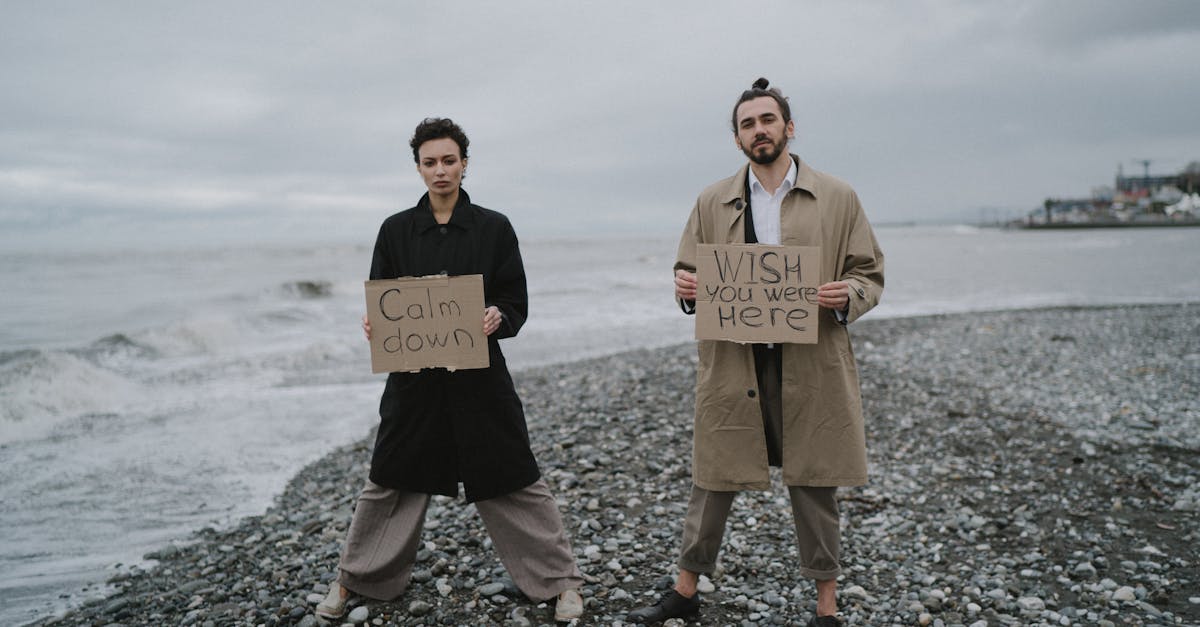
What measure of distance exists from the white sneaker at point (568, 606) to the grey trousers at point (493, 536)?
0.04m

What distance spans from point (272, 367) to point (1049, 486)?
47.7 ft

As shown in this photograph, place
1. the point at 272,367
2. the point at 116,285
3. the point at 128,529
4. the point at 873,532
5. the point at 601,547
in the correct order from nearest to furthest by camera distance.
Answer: the point at 601,547 → the point at 873,532 → the point at 128,529 → the point at 272,367 → the point at 116,285

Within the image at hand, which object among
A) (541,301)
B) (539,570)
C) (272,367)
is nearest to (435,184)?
(539,570)

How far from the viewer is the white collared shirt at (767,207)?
3848 millimetres

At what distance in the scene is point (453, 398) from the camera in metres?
4.02

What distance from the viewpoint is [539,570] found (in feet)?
13.9

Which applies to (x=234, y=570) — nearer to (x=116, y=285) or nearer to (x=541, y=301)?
(x=541, y=301)

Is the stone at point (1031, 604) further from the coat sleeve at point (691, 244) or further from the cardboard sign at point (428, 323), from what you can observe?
the cardboard sign at point (428, 323)

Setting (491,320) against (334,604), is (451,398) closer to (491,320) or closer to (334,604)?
(491,320)

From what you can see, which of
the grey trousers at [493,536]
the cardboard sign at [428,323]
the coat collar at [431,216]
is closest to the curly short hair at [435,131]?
the coat collar at [431,216]

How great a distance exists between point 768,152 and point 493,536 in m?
2.58

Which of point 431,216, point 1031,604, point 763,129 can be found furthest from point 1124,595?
point 431,216

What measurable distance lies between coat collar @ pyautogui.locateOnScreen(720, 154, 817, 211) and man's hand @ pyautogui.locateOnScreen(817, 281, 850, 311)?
483mm

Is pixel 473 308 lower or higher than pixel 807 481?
higher
